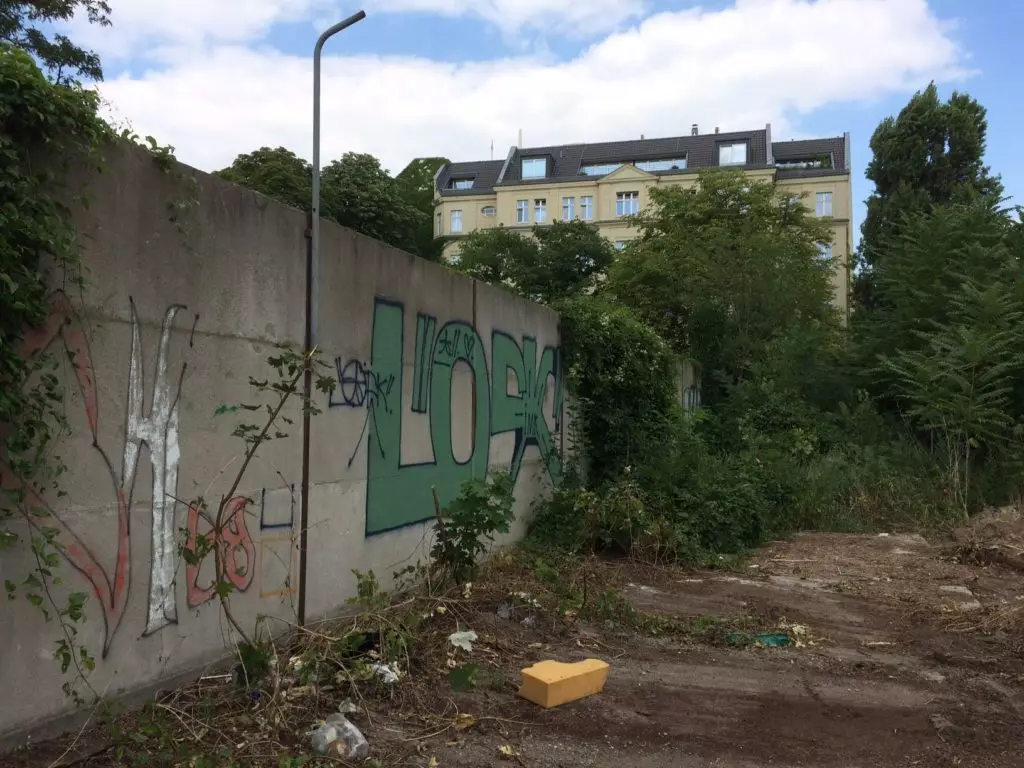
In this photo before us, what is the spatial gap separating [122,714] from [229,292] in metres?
1.91

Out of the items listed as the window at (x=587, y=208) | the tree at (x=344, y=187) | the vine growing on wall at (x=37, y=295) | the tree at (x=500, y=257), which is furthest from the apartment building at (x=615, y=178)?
the vine growing on wall at (x=37, y=295)

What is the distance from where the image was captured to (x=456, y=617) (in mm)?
4875

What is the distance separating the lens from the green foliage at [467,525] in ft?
16.7

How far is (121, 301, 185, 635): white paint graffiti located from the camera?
328 cm

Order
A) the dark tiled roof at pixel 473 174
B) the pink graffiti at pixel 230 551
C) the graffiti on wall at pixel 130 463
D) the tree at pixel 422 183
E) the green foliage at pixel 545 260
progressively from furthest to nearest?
the dark tiled roof at pixel 473 174 < the tree at pixel 422 183 < the green foliage at pixel 545 260 < the pink graffiti at pixel 230 551 < the graffiti on wall at pixel 130 463

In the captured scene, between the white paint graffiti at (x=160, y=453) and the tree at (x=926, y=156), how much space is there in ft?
66.6

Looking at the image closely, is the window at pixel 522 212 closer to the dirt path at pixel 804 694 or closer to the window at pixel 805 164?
the window at pixel 805 164

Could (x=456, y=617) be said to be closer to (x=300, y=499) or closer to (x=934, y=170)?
(x=300, y=499)

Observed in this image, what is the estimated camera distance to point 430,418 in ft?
19.1

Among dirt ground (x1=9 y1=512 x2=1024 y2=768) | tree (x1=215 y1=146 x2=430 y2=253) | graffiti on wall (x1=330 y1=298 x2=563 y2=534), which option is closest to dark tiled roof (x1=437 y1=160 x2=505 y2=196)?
tree (x1=215 y1=146 x2=430 y2=253)

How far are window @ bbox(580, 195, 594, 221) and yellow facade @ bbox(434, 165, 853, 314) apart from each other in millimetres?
126

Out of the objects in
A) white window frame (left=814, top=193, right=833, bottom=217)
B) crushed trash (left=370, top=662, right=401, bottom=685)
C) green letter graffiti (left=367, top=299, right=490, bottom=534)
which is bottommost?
crushed trash (left=370, top=662, right=401, bottom=685)

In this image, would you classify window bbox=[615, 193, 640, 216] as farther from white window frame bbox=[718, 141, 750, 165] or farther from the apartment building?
white window frame bbox=[718, 141, 750, 165]

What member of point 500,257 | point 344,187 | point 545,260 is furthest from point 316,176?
point 500,257
